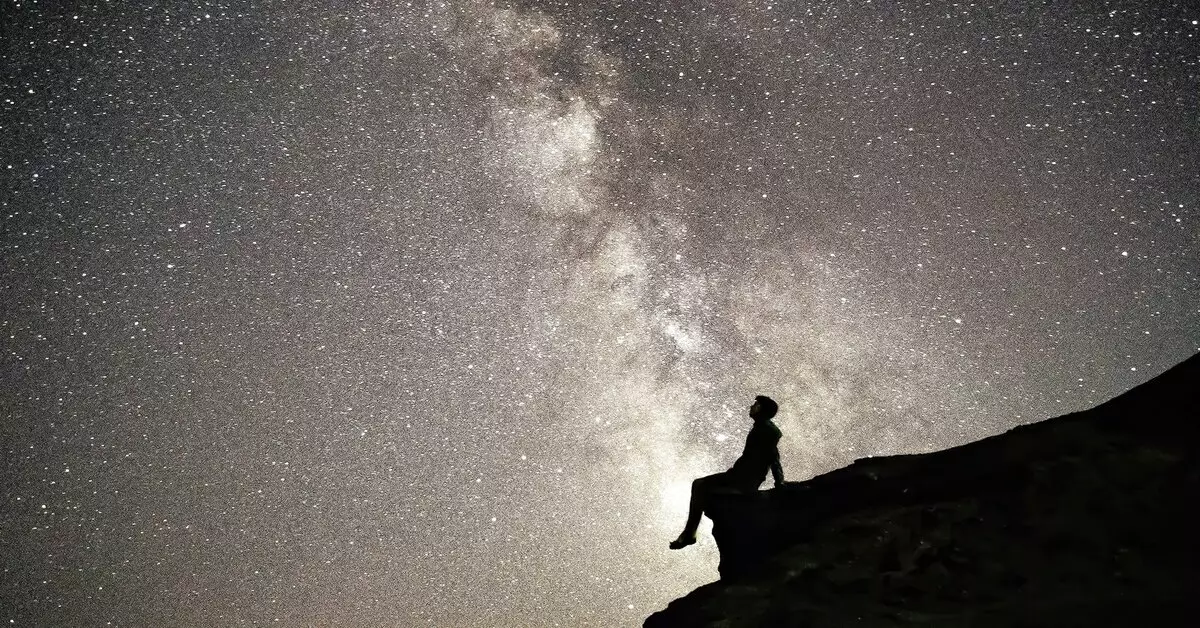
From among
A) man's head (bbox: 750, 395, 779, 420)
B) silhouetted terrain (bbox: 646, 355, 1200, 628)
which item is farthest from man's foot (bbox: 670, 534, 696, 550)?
man's head (bbox: 750, 395, 779, 420)

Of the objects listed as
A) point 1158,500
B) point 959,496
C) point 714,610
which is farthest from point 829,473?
point 1158,500

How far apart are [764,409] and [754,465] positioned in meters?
0.56

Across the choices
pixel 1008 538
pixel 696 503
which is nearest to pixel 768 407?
pixel 696 503

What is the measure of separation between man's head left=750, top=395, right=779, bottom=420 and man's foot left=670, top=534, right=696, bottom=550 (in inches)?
51.1

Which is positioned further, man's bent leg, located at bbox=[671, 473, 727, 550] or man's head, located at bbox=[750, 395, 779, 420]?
man's head, located at bbox=[750, 395, 779, 420]

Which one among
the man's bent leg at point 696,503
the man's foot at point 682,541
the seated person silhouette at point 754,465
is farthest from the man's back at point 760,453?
the man's foot at point 682,541

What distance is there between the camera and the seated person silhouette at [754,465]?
21.5ft

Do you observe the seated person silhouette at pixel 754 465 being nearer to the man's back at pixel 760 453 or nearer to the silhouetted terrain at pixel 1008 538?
the man's back at pixel 760 453

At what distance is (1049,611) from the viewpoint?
386cm

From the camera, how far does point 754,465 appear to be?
6.68 m

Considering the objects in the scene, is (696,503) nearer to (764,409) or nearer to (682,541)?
(682,541)

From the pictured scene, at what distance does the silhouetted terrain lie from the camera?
3842 millimetres

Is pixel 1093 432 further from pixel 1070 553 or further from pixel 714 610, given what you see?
pixel 714 610

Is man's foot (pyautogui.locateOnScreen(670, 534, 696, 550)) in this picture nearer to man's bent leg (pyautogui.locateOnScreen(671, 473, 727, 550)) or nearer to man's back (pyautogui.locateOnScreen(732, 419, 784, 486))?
man's bent leg (pyautogui.locateOnScreen(671, 473, 727, 550))
